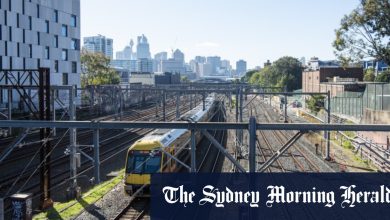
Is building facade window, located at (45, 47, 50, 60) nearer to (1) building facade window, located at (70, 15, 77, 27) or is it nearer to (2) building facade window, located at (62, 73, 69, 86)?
(2) building facade window, located at (62, 73, 69, 86)

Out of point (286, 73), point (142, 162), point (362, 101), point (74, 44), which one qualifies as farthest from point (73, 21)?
point (286, 73)

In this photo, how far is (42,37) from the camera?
51.2 metres

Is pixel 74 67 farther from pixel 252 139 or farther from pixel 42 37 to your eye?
pixel 252 139

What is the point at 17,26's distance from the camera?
1841 inches

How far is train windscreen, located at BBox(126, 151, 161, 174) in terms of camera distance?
1736 cm

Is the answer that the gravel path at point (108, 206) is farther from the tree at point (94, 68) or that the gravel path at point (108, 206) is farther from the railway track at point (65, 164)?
the tree at point (94, 68)

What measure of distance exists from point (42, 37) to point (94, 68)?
23269mm

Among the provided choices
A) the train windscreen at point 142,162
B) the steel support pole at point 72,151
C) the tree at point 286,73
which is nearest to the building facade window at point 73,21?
the steel support pole at point 72,151

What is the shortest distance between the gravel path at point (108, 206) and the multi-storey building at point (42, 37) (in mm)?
30557

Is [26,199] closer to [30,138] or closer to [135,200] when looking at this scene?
[135,200]

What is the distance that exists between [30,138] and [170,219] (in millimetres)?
23586

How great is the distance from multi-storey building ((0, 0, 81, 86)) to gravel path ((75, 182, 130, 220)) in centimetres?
3056

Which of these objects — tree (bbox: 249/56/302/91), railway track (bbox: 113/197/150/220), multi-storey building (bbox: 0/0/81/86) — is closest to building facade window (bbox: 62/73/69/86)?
multi-storey building (bbox: 0/0/81/86)

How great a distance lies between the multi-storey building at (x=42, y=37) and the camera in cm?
4512
